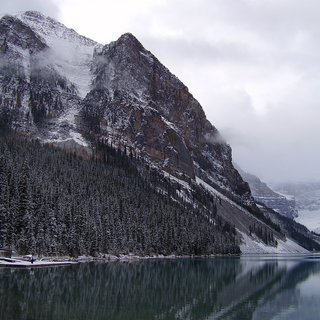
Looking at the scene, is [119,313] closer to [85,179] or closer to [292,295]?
[292,295]

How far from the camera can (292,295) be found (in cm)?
6912

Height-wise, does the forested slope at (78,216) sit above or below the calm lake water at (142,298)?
above

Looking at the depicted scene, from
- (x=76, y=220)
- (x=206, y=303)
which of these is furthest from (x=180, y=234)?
(x=206, y=303)

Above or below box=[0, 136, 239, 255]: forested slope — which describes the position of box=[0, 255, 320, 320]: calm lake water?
below

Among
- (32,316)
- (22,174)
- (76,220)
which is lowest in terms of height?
(32,316)

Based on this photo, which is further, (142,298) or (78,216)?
(78,216)

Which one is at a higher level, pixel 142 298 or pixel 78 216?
pixel 78 216

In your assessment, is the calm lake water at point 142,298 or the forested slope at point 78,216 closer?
the calm lake water at point 142,298

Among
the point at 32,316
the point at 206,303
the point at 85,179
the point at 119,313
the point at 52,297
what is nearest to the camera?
the point at 32,316

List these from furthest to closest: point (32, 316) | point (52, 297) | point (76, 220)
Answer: point (76, 220) → point (52, 297) → point (32, 316)

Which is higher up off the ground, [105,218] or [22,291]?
[105,218]

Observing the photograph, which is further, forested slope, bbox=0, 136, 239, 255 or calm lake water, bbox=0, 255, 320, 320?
forested slope, bbox=0, 136, 239, 255

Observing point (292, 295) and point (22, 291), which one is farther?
point (292, 295)

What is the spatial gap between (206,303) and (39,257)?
2009 inches
